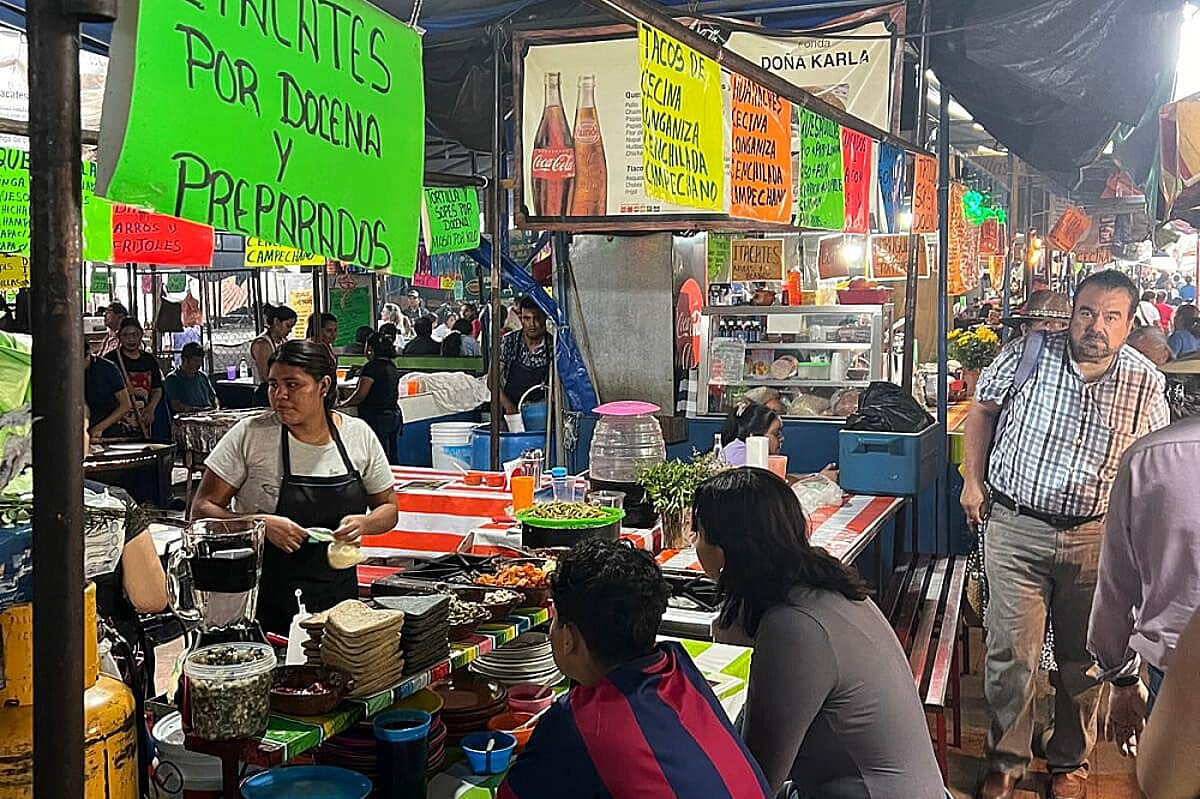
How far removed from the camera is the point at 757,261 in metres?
9.62

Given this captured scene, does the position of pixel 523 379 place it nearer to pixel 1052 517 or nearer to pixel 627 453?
pixel 627 453

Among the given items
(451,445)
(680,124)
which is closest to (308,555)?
(680,124)

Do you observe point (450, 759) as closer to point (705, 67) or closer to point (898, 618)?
point (705, 67)

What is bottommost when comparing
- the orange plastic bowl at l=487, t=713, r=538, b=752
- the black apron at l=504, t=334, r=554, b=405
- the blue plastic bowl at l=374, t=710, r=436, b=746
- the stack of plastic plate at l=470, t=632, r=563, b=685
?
the orange plastic bowl at l=487, t=713, r=538, b=752

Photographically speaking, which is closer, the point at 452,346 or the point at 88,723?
the point at 88,723

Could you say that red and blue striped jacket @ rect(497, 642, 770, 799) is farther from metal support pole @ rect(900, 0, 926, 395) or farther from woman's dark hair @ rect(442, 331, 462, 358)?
woman's dark hair @ rect(442, 331, 462, 358)

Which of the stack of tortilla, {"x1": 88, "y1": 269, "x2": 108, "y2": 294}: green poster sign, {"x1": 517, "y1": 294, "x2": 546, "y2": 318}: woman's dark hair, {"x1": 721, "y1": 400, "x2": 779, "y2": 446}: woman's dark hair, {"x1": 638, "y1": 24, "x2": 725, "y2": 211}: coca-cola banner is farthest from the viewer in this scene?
{"x1": 88, "y1": 269, "x2": 108, "y2": 294}: green poster sign

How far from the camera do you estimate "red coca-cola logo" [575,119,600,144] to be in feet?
20.9

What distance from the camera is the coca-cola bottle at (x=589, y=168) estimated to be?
6234 mm

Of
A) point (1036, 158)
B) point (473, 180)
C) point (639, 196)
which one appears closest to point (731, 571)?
point (639, 196)

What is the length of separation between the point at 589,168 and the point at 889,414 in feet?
7.20

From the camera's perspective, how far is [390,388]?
10430 mm

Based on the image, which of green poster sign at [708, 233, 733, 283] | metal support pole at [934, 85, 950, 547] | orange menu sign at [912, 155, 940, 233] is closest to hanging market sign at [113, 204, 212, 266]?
green poster sign at [708, 233, 733, 283]

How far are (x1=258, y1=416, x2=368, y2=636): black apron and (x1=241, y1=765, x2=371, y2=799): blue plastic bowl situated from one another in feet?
5.42
